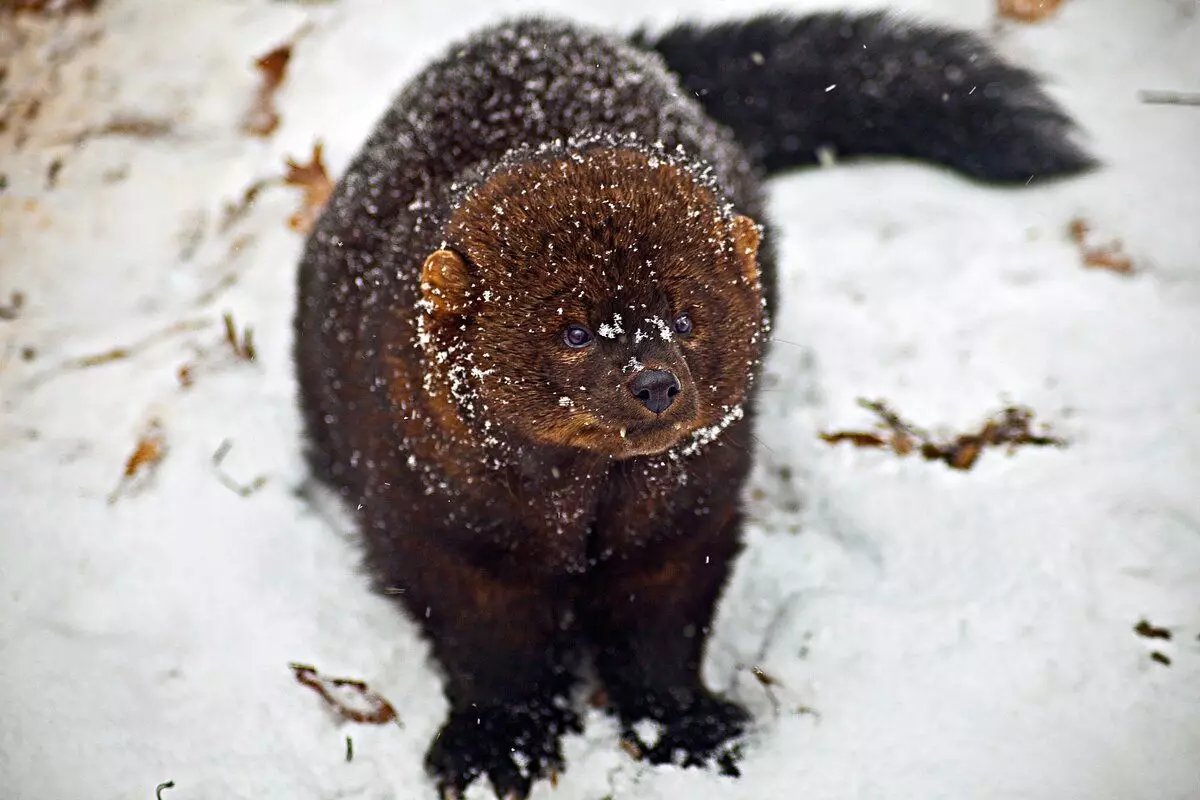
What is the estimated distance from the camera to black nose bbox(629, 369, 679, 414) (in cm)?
243

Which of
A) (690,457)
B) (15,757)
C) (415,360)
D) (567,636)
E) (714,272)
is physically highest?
(714,272)

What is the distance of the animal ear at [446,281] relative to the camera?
2666 millimetres

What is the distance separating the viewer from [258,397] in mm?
4355

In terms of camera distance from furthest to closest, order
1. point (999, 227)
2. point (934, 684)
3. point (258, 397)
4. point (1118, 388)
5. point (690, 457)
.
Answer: point (999, 227), point (258, 397), point (1118, 388), point (934, 684), point (690, 457)

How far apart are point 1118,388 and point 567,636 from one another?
2.54 meters

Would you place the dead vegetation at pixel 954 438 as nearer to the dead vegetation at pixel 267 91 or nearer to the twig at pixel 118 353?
the twig at pixel 118 353

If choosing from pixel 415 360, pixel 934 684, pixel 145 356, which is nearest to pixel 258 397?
pixel 145 356

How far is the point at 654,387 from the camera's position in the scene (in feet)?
8.00

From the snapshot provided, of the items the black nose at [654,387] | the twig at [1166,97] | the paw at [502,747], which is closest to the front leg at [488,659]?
the paw at [502,747]

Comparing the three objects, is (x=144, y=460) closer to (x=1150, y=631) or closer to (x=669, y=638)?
(x=669, y=638)

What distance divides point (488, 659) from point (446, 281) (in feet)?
4.62

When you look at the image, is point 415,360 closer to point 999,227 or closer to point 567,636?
point 567,636

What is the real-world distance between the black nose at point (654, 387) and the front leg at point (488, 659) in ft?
3.10

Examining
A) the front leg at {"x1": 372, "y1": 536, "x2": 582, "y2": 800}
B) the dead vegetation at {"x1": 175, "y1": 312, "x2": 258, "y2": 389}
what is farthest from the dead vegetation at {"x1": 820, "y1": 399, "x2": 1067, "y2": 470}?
the dead vegetation at {"x1": 175, "y1": 312, "x2": 258, "y2": 389}
